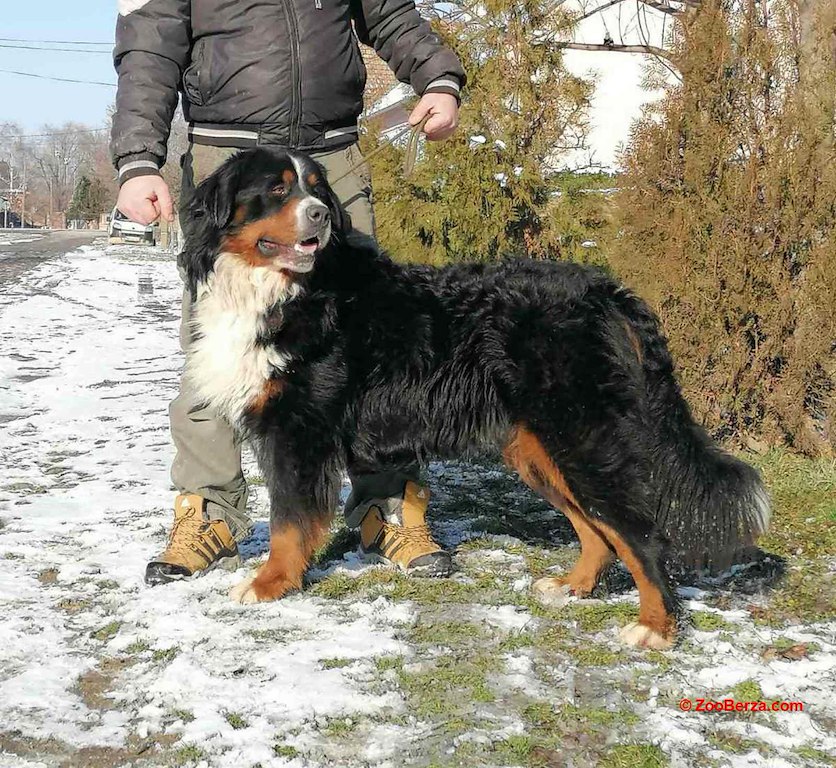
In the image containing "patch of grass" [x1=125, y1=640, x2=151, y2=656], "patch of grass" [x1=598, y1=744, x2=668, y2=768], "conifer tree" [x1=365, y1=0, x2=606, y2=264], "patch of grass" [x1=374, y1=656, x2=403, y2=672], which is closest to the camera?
"patch of grass" [x1=598, y1=744, x2=668, y2=768]

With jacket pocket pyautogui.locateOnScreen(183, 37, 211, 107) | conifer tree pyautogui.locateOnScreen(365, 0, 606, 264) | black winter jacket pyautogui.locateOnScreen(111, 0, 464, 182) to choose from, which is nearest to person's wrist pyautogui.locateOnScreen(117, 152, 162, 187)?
black winter jacket pyautogui.locateOnScreen(111, 0, 464, 182)

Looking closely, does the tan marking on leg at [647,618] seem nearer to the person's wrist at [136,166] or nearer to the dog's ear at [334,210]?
the dog's ear at [334,210]

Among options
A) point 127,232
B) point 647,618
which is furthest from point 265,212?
point 127,232

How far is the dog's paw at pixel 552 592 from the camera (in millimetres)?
3383

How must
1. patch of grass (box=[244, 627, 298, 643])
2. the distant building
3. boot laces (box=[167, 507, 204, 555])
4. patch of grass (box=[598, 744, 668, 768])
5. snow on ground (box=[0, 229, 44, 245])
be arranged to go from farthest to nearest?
snow on ground (box=[0, 229, 44, 245])
the distant building
boot laces (box=[167, 507, 204, 555])
patch of grass (box=[244, 627, 298, 643])
patch of grass (box=[598, 744, 668, 768])

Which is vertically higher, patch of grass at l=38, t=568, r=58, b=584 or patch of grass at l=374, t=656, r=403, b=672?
patch of grass at l=374, t=656, r=403, b=672

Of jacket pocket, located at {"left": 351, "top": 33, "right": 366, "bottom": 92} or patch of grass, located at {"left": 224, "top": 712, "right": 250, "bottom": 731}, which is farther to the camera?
jacket pocket, located at {"left": 351, "top": 33, "right": 366, "bottom": 92}

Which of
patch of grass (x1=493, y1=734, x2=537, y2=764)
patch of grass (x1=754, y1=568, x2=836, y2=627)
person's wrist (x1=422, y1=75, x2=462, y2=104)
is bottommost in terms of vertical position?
patch of grass (x1=493, y1=734, x2=537, y2=764)

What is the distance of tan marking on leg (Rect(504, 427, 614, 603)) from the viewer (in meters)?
3.36

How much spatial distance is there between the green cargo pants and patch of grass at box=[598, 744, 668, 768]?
5.97 ft

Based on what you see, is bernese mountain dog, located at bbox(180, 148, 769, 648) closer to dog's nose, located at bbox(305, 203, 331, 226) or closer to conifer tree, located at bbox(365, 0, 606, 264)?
dog's nose, located at bbox(305, 203, 331, 226)

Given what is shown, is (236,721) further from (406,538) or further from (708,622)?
(708,622)

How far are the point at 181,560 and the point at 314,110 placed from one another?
1.93m

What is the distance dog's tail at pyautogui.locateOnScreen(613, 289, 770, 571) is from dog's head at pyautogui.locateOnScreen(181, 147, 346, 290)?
1.24 m
